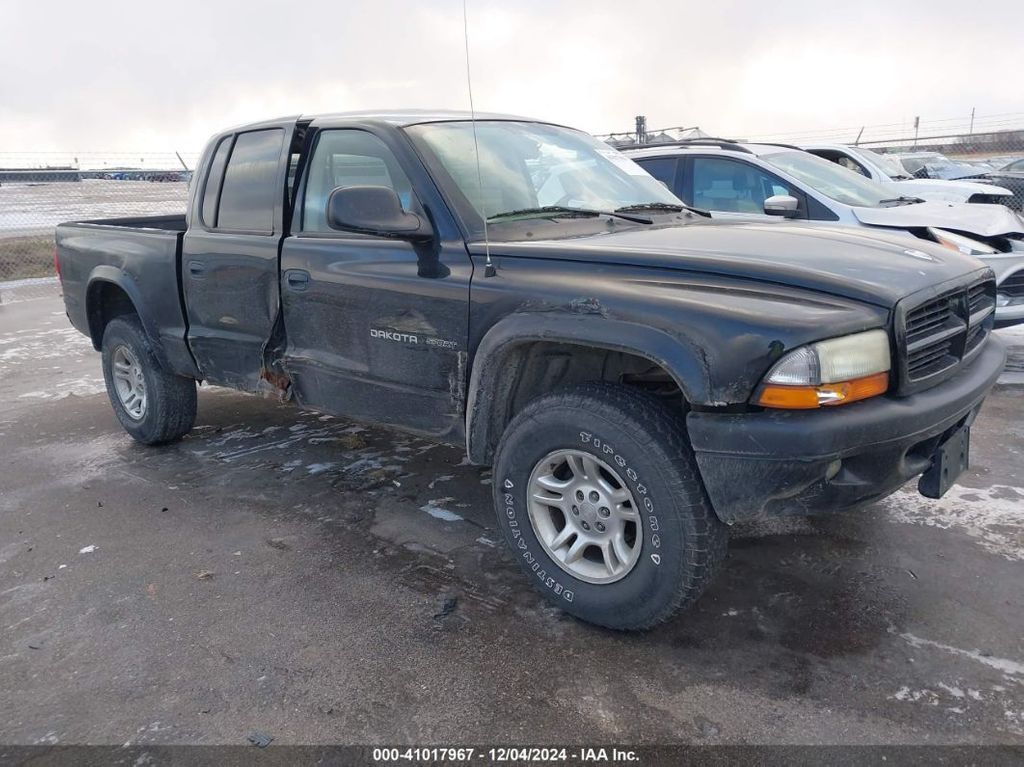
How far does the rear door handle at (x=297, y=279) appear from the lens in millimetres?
3781

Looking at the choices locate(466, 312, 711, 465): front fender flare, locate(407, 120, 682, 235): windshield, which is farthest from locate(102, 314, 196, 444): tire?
locate(466, 312, 711, 465): front fender flare

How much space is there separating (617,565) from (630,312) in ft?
3.02

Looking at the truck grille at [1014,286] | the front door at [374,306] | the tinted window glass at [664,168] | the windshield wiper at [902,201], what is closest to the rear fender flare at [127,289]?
the front door at [374,306]

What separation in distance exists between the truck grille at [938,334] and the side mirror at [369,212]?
1829 mm

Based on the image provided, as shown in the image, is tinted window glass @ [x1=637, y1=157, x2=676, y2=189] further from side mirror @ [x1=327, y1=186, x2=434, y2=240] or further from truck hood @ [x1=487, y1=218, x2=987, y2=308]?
side mirror @ [x1=327, y1=186, x2=434, y2=240]

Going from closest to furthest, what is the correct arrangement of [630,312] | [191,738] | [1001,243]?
1. [191,738]
2. [630,312]
3. [1001,243]

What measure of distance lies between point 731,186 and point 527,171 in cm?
394

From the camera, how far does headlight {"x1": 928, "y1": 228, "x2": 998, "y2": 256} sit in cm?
619

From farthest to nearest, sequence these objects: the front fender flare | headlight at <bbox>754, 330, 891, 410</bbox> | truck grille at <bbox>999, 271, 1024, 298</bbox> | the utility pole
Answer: the utility pole, truck grille at <bbox>999, 271, 1024, 298</bbox>, the front fender flare, headlight at <bbox>754, 330, 891, 410</bbox>

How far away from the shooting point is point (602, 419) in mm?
2740

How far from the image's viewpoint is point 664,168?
7328 millimetres

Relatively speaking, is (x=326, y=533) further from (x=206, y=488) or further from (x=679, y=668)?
(x=679, y=668)

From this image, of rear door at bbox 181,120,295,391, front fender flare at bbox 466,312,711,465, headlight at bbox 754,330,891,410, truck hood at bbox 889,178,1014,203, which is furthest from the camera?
truck hood at bbox 889,178,1014,203

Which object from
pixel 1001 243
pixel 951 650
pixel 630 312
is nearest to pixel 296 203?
pixel 630 312
